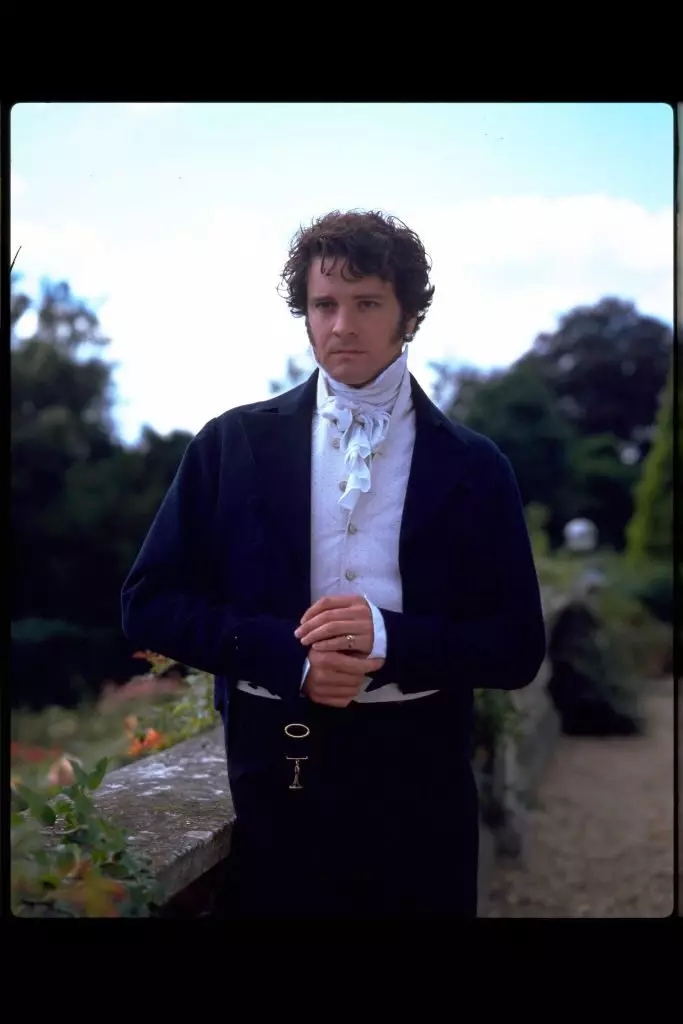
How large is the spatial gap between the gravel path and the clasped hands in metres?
1.48

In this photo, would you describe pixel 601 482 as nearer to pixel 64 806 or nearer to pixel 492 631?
pixel 492 631

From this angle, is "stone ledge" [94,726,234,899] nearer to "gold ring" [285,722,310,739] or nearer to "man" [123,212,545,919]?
"man" [123,212,545,919]

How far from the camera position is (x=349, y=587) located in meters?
2.05

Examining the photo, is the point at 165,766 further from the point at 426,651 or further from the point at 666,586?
the point at 666,586

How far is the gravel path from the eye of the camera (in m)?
3.81

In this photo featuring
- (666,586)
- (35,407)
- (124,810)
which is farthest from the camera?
(666,586)

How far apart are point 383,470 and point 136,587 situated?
52 cm

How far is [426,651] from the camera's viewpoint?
202cm

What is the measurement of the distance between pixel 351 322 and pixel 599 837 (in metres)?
3.23

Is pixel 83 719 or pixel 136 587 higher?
→ pixel 136 587

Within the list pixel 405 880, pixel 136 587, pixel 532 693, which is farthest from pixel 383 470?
pixel 532 693

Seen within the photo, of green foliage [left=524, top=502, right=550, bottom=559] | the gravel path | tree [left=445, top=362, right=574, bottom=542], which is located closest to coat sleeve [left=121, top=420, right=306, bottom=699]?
tree [left=445, top=362, right=574, bottom=542]

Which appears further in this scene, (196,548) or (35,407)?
(35,407)
